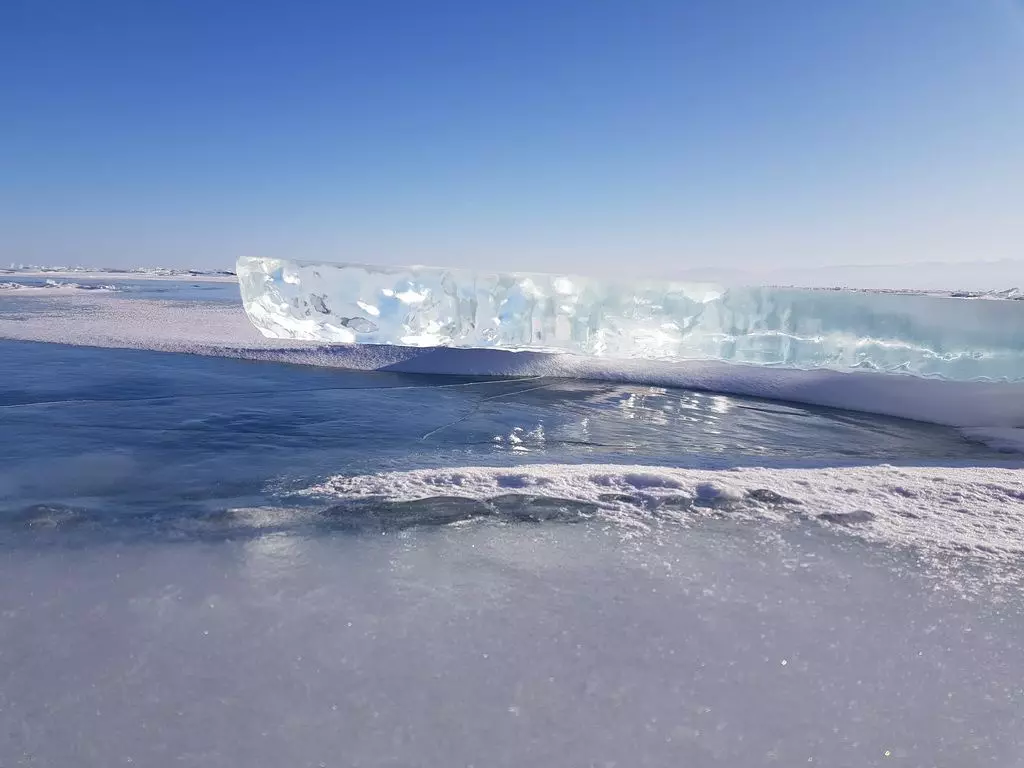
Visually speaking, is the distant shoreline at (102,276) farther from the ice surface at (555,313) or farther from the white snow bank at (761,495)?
the white snow bank at (761,495)

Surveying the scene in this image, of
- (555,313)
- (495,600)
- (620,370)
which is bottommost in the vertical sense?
(495,600)

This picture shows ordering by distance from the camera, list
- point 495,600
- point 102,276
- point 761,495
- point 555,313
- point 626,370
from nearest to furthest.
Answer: point 495,600 → point 761,495 → point 626,370 → point 555,313 → point 102,276

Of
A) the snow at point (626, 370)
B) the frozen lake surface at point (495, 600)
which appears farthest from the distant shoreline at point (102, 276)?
the frozen lake surface at point (495, 600)

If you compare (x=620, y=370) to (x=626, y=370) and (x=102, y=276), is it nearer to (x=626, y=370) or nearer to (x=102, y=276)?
(x=626, y=370)

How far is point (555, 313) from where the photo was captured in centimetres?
707

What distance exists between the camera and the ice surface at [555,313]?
264 inches

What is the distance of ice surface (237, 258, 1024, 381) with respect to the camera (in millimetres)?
6703

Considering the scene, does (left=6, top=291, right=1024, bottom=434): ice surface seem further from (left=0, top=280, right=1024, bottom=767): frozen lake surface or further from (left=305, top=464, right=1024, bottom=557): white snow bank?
(left=305, top=464, right=1024, bottom=557): white snow bank

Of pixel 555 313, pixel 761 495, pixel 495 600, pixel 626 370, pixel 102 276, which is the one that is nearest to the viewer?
pixel 495 600

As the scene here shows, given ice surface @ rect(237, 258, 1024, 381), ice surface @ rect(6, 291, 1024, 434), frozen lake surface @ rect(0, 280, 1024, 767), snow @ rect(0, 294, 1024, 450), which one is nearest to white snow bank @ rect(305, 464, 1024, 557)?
frozen lake surface @ rect(0, 280, 1024, 767)

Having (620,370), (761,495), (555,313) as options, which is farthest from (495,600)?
(555,313)

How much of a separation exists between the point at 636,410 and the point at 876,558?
2.81 metres

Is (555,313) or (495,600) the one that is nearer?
(495,600)

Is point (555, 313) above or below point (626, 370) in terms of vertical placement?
above
